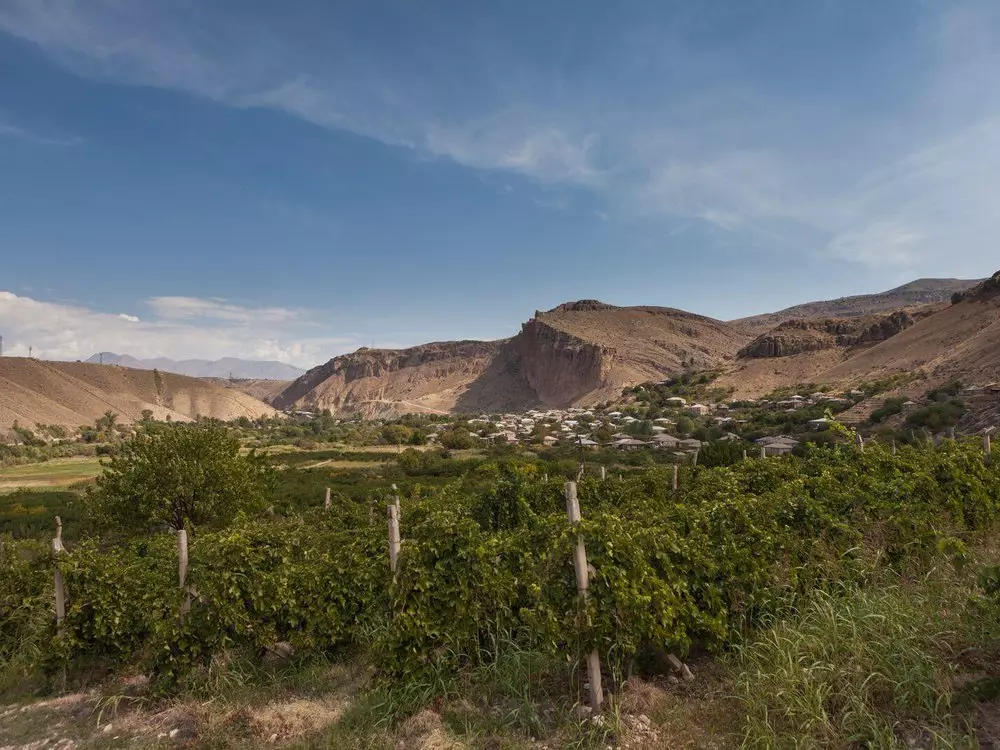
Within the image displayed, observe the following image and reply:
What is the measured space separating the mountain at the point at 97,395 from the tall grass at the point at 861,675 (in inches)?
3530

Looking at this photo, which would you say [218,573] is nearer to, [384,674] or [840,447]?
[384,674]

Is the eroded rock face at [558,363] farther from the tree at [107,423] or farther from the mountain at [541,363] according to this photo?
the tree at [107,423]

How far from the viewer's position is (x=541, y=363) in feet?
390

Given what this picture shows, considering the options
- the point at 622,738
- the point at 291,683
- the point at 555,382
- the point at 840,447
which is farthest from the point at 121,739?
the point at 555,382

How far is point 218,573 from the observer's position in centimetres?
580

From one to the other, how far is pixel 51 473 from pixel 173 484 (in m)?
47.8

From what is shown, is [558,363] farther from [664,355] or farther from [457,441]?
[457,441]

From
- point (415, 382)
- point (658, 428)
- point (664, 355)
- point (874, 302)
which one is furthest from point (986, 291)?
point (415, 382)

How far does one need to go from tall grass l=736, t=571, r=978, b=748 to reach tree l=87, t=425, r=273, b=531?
11783 mm

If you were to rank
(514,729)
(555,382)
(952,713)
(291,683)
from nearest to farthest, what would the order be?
1. (952,713)
2. (514,729)
3. (291,683)
4. (555,382)

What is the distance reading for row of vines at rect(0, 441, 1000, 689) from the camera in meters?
4.61

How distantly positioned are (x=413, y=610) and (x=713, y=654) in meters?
2.98

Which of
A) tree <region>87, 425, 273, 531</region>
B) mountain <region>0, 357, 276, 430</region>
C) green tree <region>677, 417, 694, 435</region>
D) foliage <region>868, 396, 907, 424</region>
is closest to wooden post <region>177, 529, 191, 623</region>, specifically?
tree <region>87, 425, 273, 531</region>

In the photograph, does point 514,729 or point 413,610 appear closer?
point 514,729
